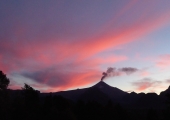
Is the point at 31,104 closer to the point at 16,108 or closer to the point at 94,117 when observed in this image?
the point at 16,108

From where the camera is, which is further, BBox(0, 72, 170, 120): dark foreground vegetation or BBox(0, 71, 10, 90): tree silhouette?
BBox(0, 71, 10, 90): tree silhouette

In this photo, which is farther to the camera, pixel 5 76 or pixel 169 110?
pixel 5 76

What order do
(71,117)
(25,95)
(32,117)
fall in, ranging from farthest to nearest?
1. (25,95)
2. (32,117)
3. (71,117)

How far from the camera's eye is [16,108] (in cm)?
5984

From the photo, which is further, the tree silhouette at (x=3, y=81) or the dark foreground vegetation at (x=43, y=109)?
the tree silhouette at (x=3, y=81)

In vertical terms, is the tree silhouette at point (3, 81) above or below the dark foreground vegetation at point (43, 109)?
above

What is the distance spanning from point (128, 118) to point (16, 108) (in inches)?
1208

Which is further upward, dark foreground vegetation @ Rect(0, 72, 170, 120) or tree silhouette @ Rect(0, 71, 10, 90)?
tree silhouette @ Rect(0, 71, 10, 90)

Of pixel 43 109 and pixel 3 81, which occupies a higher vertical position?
pixel 3 81

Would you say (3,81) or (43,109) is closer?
(3,81)

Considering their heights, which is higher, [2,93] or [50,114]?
[2,93]

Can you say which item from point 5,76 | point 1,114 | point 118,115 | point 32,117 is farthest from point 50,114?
point 118,115

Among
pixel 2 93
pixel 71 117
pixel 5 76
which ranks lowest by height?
pixel 71 117

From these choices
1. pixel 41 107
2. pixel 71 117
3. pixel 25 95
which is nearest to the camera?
pixel 71 117
